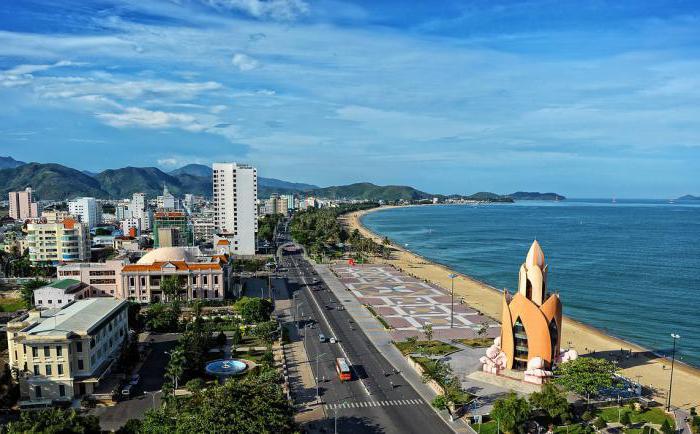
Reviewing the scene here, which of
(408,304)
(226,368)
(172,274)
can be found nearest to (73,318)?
(226,368)

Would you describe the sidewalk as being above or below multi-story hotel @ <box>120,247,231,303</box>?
below

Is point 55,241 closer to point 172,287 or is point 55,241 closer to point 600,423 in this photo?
point 172,287

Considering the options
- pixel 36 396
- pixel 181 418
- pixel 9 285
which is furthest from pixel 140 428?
pixel 9 285

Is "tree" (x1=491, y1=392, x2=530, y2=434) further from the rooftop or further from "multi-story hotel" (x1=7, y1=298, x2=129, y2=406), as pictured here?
the rooftop

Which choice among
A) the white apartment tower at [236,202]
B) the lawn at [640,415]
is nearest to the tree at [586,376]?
the lawn at [640,415]

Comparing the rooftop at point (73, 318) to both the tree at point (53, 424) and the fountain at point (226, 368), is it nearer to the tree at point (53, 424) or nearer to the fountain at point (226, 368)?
the fountain at point (226, 368)

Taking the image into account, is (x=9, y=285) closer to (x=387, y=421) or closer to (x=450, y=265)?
(x=387, y=421)

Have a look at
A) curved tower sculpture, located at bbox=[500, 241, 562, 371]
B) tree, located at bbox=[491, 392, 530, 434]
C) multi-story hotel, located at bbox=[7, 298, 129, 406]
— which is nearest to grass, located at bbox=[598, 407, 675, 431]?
curved tower sculpture, located at bbox=[500, 241, 562, 371]
